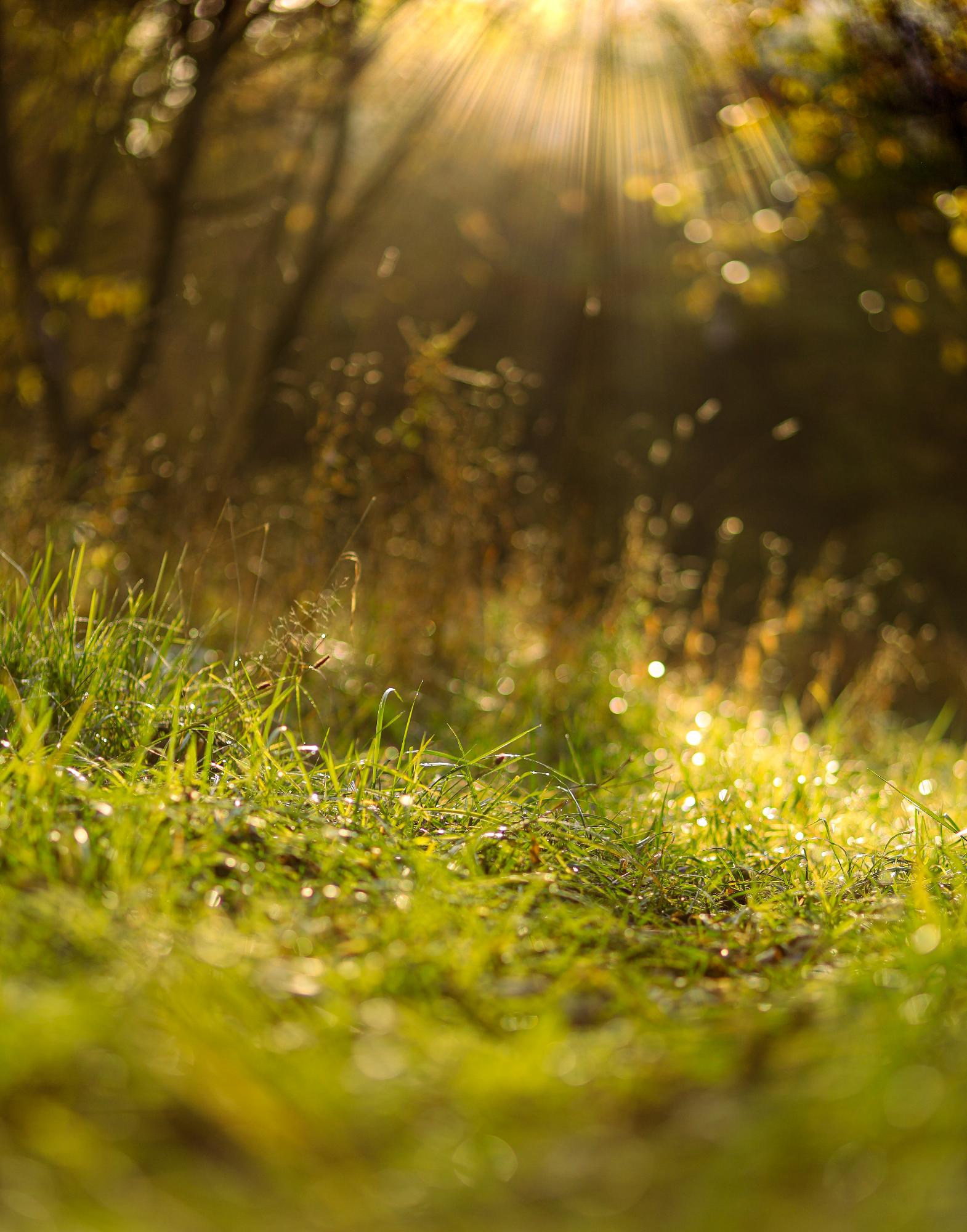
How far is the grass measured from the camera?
119 centimetres

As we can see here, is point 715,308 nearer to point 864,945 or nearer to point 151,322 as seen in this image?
point 151,322

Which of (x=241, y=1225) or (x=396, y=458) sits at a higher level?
(x=241, y=1225)

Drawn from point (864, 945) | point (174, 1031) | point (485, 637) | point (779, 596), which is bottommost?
point (779, 596)

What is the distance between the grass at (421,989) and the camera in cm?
119

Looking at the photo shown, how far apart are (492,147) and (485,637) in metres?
7.78

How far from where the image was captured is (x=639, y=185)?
573cm

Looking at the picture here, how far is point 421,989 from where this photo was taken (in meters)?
1.65

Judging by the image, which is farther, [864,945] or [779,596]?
[779,596]

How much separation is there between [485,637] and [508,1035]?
2.99m

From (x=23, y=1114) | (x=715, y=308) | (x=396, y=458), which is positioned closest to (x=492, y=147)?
(x=715, y=308)

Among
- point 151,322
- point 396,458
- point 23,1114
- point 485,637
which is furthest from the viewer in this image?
point 151,322

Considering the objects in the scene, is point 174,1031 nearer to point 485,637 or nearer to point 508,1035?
point 508,1035

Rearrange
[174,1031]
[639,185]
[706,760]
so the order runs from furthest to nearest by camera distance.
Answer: [639,185], [706,760], [174,1031]

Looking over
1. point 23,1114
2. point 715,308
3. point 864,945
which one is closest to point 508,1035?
point 23,1114
